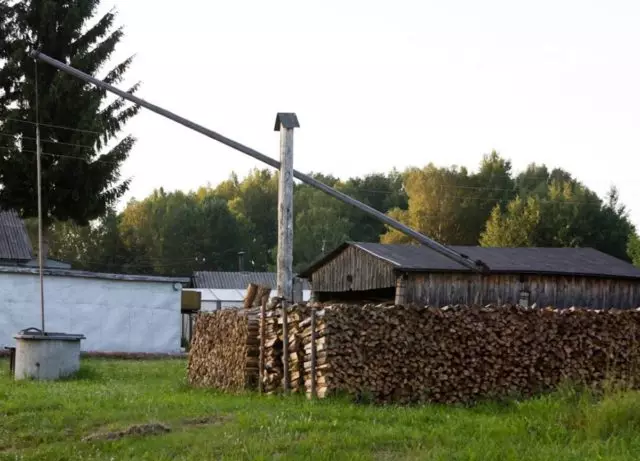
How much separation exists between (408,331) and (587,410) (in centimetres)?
464

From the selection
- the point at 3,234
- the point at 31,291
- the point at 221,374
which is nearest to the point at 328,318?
the point at 221,374

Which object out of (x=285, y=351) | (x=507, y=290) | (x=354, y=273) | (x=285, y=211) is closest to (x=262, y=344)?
(x=285, y=351)

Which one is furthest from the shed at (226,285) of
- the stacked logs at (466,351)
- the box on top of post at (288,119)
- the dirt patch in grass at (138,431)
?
the dirt patch in grass at (138,431)

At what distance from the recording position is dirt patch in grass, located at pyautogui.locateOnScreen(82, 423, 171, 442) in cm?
1276

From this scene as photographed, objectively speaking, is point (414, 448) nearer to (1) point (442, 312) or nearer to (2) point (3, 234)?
(1) point (442, 312)

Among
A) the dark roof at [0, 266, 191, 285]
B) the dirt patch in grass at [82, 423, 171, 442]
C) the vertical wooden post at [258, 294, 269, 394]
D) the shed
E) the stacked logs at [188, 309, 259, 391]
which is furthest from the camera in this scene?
the shed

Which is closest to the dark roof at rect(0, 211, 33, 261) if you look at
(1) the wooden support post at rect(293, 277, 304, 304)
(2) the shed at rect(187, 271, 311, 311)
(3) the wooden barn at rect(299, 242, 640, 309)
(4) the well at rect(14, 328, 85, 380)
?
(2) the shed at rect(187, 271, 311, 311)

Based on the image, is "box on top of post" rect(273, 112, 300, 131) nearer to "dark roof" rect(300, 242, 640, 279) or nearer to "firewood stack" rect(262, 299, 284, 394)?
"firewood stack" rect(262, 299, 284, 394)

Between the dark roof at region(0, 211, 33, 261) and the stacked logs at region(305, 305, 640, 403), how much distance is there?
34.7 metres

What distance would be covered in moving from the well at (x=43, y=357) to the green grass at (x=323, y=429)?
5.52m

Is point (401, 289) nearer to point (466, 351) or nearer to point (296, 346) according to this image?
point (466, 351)

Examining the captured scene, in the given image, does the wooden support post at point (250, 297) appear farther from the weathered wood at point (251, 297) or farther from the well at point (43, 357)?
the well at point (43, 357)

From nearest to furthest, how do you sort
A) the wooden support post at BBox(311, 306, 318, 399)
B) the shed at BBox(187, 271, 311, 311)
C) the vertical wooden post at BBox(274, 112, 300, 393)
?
the wooden support post at BBox(311, 306, 318, 399)
the vertical wooden post at BBox(274, 112, 300, 393)
the shed at BBox(187, 271, 311, 311)

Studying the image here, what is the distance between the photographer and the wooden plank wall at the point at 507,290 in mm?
37312
